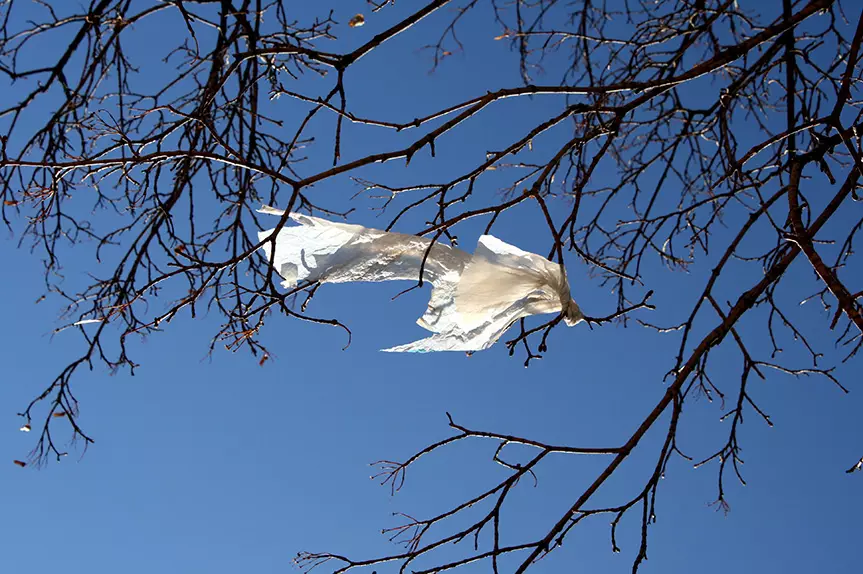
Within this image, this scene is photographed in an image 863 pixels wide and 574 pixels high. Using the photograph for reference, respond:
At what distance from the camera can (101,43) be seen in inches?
106

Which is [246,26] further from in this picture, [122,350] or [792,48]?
[792,48]

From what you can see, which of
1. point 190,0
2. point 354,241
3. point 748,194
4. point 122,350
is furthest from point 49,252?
point 748,194

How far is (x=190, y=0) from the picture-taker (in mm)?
2395

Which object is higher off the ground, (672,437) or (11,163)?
(11,163)

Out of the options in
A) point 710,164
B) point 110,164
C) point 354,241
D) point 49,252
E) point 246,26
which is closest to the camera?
point 110,164

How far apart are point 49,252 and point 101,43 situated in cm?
83

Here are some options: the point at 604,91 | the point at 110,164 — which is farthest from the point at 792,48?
the point at 110,164

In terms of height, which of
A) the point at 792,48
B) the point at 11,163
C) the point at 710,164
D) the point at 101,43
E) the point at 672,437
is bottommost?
the point at 672,437

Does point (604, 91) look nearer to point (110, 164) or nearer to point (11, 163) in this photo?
point (110, 164)

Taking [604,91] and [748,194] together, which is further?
[748,194]

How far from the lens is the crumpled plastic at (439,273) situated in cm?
165

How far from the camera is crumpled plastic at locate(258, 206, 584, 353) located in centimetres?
165

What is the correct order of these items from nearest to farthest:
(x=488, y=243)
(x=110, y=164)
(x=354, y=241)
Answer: (x=110, y=164)
(x=488, y=243)
(x=354, y=241)

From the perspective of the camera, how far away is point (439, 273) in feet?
5.74
